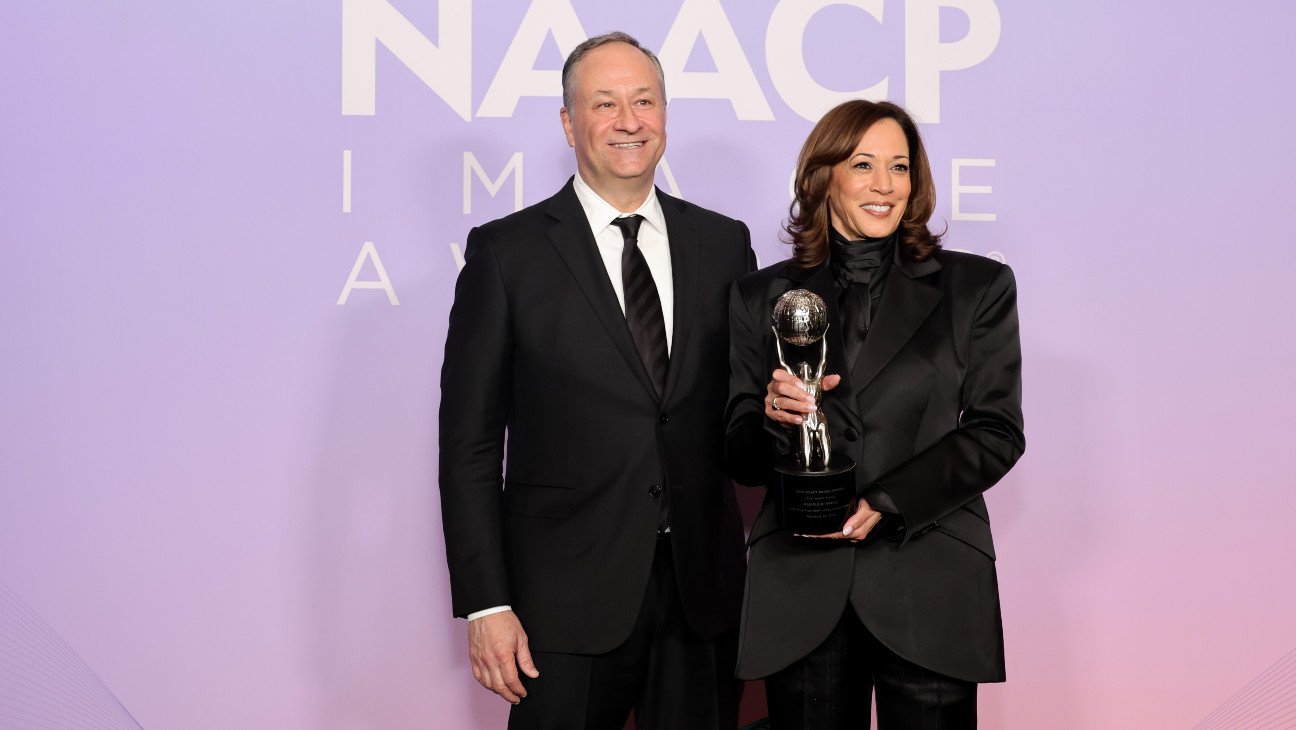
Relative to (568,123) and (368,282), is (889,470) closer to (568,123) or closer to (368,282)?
(568,123)

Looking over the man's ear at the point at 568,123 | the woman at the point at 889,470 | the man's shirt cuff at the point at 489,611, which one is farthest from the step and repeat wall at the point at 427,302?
the woman at the point at 889,470

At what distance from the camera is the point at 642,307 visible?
243 cm

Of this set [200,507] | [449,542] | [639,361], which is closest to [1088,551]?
[639,361]

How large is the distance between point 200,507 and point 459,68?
140 cm

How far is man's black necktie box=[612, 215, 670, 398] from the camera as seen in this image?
241cm

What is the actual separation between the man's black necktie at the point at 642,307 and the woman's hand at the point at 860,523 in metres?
0.43

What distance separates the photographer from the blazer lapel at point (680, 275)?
240 centimetres

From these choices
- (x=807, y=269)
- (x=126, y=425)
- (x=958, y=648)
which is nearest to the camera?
(x=958, y=648)

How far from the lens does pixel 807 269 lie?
2.30m

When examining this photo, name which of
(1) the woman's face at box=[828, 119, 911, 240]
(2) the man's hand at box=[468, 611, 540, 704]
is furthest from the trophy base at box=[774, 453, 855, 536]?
(2) the man's hand at box=[468, 611, 540, 704]

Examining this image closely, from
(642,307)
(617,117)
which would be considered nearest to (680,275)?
(642,307)

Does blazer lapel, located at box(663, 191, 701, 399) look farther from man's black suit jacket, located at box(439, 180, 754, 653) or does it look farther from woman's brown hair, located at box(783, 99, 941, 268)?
woman's brown hair, located at box(783, 99, 941, 268)

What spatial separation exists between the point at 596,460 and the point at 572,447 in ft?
0.19

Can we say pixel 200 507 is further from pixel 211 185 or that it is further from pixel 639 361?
pixel 639 361
